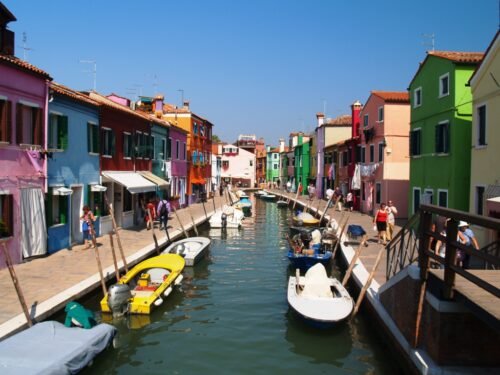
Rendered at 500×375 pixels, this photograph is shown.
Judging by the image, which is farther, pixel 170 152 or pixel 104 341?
pixel 170 152

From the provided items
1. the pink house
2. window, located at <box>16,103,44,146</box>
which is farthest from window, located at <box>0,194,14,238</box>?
the pink house

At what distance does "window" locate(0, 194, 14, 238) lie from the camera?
14.4 metres

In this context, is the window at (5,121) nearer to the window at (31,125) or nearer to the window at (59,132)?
the window at (31,125)

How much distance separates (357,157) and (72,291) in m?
29.4

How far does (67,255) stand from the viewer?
17016 mm

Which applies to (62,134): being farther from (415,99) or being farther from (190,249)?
(415,99)

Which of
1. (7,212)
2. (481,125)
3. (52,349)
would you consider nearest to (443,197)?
(481,125)

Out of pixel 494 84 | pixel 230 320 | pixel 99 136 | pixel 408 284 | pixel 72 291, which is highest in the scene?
pixel 494 84

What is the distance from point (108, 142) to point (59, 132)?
5183 mm

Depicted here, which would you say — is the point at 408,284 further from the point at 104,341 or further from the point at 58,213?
the point at 58,213

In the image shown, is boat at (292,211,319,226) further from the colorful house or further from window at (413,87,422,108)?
window at (413,87,422,108)

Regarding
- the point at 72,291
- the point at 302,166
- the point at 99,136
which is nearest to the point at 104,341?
the point at 72,291

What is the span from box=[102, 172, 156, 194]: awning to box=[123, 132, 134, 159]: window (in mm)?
976

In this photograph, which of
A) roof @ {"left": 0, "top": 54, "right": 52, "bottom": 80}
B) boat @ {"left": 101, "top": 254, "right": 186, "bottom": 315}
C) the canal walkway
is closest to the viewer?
the canal walkway
